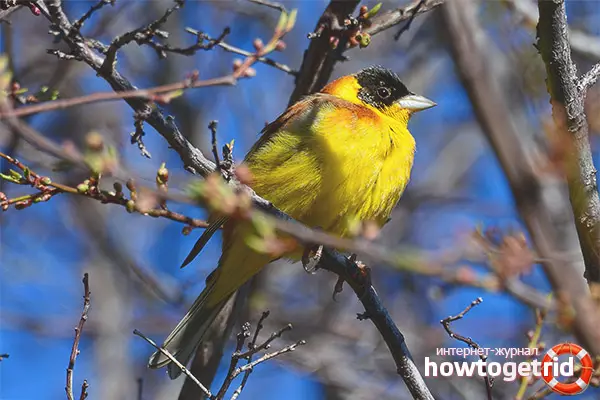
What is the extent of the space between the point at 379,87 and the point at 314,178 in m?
1.40

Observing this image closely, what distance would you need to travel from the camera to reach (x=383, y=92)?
5.47m

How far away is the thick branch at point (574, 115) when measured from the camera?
9.91ft

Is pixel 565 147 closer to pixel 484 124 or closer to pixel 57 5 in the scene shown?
pixel 484 124

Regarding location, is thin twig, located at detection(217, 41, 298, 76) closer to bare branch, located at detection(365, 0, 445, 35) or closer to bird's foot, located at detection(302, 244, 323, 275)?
bare branch, located at detection(365, 0, 445, 35)

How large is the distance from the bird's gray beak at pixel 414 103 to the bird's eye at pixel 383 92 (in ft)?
0.33

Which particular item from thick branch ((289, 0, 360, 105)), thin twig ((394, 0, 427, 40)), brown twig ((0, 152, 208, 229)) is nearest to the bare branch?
thin twig ((394, 0, 427, 40))

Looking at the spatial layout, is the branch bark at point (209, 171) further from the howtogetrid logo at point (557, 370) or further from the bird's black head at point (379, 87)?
the bird's black head at point (379, 87)

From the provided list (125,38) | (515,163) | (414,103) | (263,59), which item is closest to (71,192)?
(125,38)

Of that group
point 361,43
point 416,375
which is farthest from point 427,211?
point 416,375

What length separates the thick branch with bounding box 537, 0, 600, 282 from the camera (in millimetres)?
3021

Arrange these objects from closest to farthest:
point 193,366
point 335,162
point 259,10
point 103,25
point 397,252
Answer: point 397,252 < point 335,162 < point 193,366 < point 103,25 < point 259,10

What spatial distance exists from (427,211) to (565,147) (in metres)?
7.55

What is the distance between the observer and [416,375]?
3.52m

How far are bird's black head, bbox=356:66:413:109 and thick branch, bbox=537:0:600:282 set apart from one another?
7.34 feet
